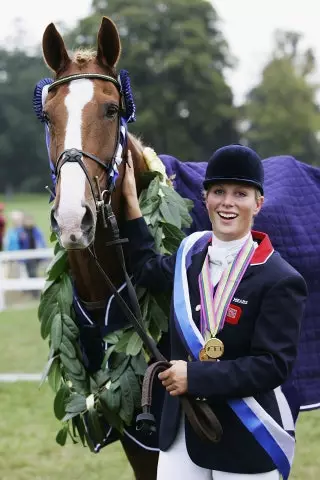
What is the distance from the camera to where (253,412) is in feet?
6.71

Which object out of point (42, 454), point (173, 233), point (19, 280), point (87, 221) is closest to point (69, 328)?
point (173, 233)

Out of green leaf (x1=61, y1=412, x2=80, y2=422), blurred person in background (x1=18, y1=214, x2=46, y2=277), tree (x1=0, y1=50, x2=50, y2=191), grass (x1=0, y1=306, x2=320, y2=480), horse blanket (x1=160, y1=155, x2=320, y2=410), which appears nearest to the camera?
green leaf (x1=61, y1=412, x2=80, y2=422)

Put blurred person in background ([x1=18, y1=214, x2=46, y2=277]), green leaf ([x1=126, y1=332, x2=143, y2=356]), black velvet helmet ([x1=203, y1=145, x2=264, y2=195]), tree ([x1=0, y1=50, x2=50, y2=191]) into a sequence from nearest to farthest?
black velvet helmet ([x1=203, y1=145, x2=264, y2=195]) < green leaf ([x1=126, y1=332, x2=143, y2=356]) < blurred person in background ([x1=18, y1=214, x2=46, y2=277]) < tree ([x1=0, y1=50, x2=50, y2=191])

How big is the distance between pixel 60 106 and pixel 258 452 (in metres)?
1.33

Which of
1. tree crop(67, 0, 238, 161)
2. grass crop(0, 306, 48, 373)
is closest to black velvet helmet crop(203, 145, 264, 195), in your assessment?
grass crop(0, 306, 48, 373)

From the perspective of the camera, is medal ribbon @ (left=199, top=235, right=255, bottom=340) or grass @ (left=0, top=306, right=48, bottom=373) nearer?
medal ribbon @ (left=199, top=235, right=255, bottom=340)

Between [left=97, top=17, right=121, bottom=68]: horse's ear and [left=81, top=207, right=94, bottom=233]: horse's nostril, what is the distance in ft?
2.27

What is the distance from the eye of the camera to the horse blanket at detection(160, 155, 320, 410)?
3117 millimetres

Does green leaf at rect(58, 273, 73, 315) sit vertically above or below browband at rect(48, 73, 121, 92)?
below

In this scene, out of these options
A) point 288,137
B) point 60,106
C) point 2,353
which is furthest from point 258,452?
point 288,137

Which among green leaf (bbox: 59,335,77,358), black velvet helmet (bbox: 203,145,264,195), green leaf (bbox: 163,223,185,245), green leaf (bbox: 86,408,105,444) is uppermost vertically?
black velvet helmet (bbox: 203,145,264,195)

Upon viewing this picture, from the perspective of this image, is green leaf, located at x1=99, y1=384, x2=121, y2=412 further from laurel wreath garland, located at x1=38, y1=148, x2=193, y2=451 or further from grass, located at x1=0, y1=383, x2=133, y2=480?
grass, located at x1=0, y1=383, x2=133, y2=480

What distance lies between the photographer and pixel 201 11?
3684 centimetres

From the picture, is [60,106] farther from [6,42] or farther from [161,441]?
[6,42]
